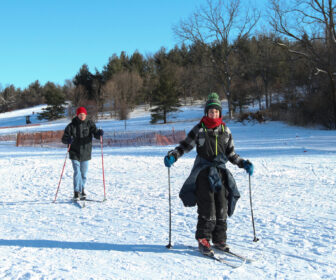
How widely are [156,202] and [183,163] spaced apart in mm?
5329

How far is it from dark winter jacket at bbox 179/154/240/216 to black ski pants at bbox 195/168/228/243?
0.05 meters

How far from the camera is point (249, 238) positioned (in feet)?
13.6

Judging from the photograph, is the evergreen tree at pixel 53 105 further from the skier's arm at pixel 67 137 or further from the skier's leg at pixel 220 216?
the skier's leg at pixel 220 216

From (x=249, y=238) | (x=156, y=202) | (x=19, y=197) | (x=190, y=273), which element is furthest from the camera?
(x=19, y=197)

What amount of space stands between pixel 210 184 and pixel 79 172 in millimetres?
3775

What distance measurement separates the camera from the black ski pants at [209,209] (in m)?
3.57

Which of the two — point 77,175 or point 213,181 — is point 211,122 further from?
point 77,175

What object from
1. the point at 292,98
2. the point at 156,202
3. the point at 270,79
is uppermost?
the point at 270,79

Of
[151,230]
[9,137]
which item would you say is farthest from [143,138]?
[151,230]

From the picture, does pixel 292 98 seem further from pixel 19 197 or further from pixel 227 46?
pixel 19 197

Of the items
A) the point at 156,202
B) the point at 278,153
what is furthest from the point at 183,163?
the point at 156,202

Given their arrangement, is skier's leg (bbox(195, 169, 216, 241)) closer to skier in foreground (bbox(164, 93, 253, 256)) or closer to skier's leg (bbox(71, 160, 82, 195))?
skier in foreground (bbox(164, 93, 253, 256))

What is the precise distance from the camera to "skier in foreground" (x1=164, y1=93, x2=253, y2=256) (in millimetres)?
3576

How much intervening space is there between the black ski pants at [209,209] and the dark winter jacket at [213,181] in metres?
0.05
